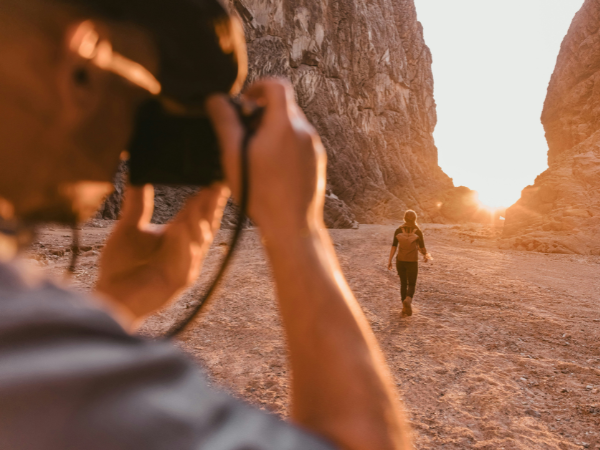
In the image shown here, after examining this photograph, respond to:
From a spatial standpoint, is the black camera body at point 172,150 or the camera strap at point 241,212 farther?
the black camera body at point 172,150

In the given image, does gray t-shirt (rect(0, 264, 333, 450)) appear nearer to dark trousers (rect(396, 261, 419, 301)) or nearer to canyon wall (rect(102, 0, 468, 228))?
dark trousers (rect(396, 261, 419, 301))

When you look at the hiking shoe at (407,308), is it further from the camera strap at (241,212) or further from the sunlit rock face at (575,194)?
the sunlit rock face at (575,194)

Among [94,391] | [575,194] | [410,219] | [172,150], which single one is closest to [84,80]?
[172,150]

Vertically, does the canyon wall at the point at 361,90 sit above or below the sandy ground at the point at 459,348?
above

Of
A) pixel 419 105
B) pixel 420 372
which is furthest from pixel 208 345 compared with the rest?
pixel 419 105

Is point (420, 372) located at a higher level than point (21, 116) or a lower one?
lower

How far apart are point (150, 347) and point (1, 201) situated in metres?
0.32

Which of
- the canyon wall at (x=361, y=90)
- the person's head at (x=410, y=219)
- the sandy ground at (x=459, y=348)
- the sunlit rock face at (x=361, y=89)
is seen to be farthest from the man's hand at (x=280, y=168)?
the sunlit rock face at (x=361, y=89)

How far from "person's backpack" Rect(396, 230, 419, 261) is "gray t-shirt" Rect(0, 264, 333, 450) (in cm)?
490

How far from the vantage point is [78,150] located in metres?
0.51

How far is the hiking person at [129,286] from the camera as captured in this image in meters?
0.27

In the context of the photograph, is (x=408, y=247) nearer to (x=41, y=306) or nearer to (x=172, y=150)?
(x=172, y=150)

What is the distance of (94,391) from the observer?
28 cm

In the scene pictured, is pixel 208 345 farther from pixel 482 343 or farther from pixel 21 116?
pixel 21 116
